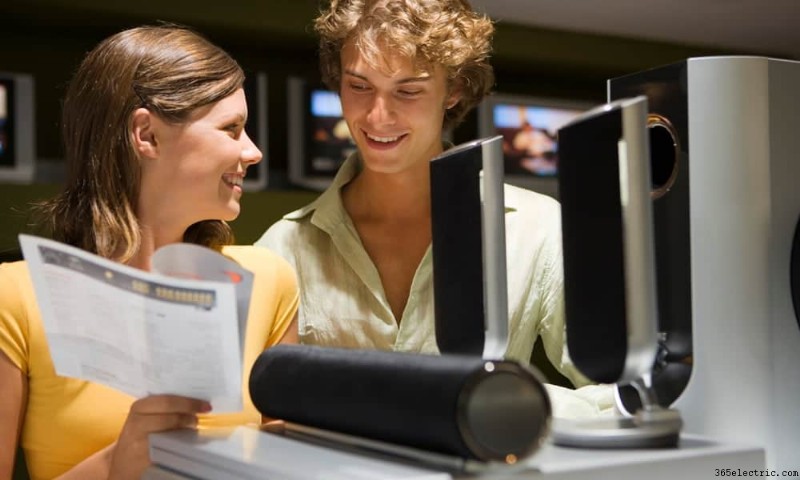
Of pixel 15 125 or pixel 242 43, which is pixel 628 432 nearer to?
pixel 15 125

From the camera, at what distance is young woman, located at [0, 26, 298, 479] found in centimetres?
122

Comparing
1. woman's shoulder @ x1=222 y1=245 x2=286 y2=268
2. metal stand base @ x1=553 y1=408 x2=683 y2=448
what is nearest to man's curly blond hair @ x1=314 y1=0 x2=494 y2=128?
woman's shoulder @ x1=222 y1=245 x2=286 y2=268

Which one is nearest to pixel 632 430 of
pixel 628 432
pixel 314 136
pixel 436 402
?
pixel 628 432

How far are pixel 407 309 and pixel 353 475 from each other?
3.13 feet

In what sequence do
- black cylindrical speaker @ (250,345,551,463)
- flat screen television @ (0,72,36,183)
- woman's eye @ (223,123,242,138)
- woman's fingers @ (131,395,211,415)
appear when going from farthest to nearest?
flat screen television @ (0,72,36,183) → woman's eye @ (223,123,242,138) → woman's fingers @ (131,395,211,415) → black cylindrical speaker @ (250,345,551,463)

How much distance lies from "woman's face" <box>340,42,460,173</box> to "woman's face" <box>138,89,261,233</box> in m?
0.39

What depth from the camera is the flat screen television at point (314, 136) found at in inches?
167

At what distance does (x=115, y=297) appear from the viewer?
2.60ft

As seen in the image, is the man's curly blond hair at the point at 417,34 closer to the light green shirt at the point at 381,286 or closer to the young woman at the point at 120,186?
the light green shirt at the point at 381,286

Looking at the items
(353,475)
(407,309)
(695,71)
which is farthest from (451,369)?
(407,309)

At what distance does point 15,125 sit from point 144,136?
8.31 ft

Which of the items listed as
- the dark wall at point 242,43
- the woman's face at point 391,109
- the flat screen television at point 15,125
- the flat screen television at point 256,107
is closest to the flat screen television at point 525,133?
the dark wall at point 242,43

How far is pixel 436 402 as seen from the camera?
712mm

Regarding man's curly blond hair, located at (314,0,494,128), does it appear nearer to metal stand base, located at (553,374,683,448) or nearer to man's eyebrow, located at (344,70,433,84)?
man's eyebrow, located at (344,70,433,84)
